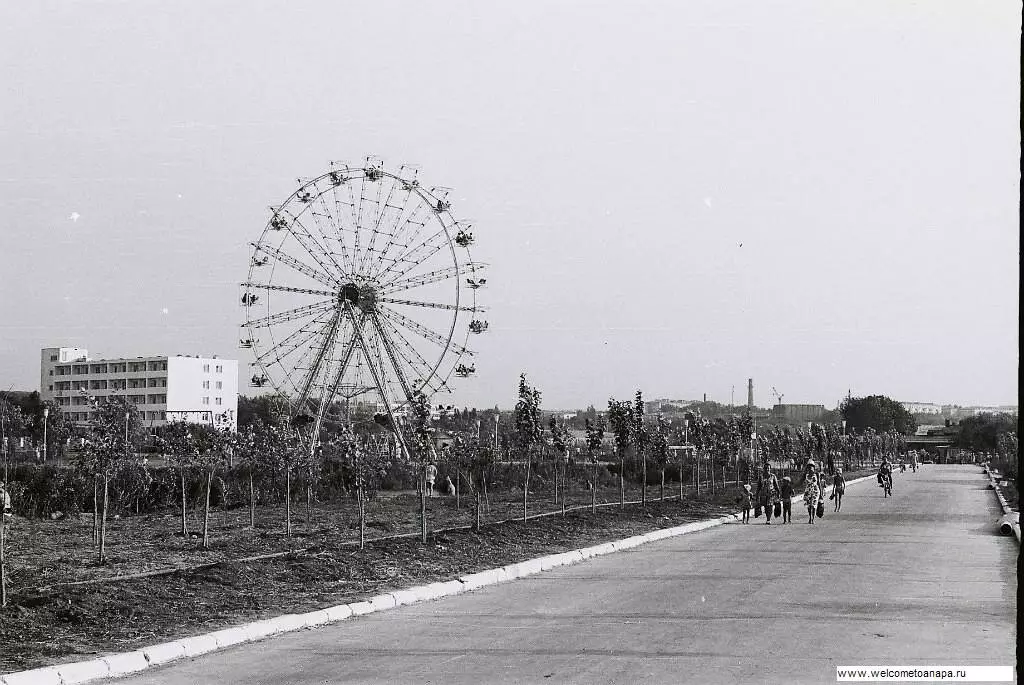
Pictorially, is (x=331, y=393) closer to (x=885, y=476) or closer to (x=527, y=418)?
(x=527, y=418)

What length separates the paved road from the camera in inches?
396

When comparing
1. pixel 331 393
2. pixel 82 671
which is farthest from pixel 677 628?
pixel 331 393

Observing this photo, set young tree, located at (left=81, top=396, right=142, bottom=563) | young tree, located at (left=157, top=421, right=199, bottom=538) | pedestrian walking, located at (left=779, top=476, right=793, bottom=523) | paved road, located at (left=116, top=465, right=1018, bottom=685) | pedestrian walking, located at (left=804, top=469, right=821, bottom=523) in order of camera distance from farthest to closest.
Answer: pedestrian walking, located at (left=804, top=469, right=821, bottom=523), pedestrian walking, located at (left=779, top=476, right=793, bottom=523), young tree, located at (left=157, top=421, right=199, bottom=538), young tree, located at (left=81, top=396, right=142, bottom=563), paved road, located at (left=116, top=465, right=1018, bottom=685)

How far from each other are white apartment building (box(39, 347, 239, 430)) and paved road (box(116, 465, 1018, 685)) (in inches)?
4536

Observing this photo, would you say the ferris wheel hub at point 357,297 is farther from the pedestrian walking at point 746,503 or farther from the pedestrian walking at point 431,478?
the pedestrian walking at point 746,503

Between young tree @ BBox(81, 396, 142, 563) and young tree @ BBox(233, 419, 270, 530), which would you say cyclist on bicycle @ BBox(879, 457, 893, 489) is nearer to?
young tree @ BBox(233, 419, 270, 530)

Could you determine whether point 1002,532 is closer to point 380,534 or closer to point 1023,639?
point 380,534

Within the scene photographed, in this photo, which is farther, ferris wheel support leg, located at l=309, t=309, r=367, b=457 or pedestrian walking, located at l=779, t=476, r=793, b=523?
ferris wheel support leg, located at l=309, t=309, r=367, b=457

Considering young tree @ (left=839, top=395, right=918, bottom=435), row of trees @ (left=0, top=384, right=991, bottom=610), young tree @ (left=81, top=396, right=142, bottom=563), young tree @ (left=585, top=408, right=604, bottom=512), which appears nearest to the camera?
young tree @ (left=81, top=396, right=142, bottom=563)

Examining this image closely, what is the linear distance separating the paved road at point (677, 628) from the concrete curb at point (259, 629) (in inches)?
9.3

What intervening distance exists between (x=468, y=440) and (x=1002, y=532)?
15855 mm

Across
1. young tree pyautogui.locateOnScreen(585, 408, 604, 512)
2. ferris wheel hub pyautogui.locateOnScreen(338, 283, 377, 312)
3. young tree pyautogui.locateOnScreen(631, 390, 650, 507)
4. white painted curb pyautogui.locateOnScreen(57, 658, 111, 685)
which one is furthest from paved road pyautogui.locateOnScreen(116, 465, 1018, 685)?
ferris wheel hub pyautogui.locateOnScreen(338, 283, 377, 312)

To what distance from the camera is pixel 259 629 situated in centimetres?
1217

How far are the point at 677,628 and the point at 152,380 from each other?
12740cm
